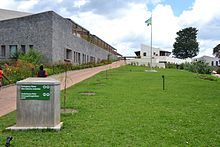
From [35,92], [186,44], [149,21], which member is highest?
[186,44]

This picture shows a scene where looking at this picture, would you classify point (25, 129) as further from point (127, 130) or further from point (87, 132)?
point (127, 130)

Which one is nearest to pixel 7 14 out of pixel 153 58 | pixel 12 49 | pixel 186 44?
pixel 12 49

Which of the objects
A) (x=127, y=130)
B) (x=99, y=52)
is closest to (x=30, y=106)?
(x=127, y=130)

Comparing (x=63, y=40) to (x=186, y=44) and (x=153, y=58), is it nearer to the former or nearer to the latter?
(x=153, y=58)

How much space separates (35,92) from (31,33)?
1156 inches

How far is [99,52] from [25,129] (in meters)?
62.1

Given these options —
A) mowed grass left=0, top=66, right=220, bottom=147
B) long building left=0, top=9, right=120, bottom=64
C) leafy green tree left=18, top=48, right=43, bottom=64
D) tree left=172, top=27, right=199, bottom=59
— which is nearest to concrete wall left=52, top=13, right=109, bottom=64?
long building left=0, top=9, right=120, bottom=64

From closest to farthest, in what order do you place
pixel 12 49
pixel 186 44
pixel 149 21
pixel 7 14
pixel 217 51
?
pixel 12 49
pixel 149 21
pixel 7 14
pixel 217 51
pixel 186 44

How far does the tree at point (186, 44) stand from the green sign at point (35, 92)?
99.9 m

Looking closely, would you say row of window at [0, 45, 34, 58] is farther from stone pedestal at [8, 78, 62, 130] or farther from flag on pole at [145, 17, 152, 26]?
stone pedestal at [8, 78, 62, 130]

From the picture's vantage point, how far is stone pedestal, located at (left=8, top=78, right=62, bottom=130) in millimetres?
7762

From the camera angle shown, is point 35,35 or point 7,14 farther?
point 7,14

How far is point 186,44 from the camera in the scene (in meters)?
104

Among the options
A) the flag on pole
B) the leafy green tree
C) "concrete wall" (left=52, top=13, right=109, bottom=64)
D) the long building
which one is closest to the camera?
the leafy green tree
